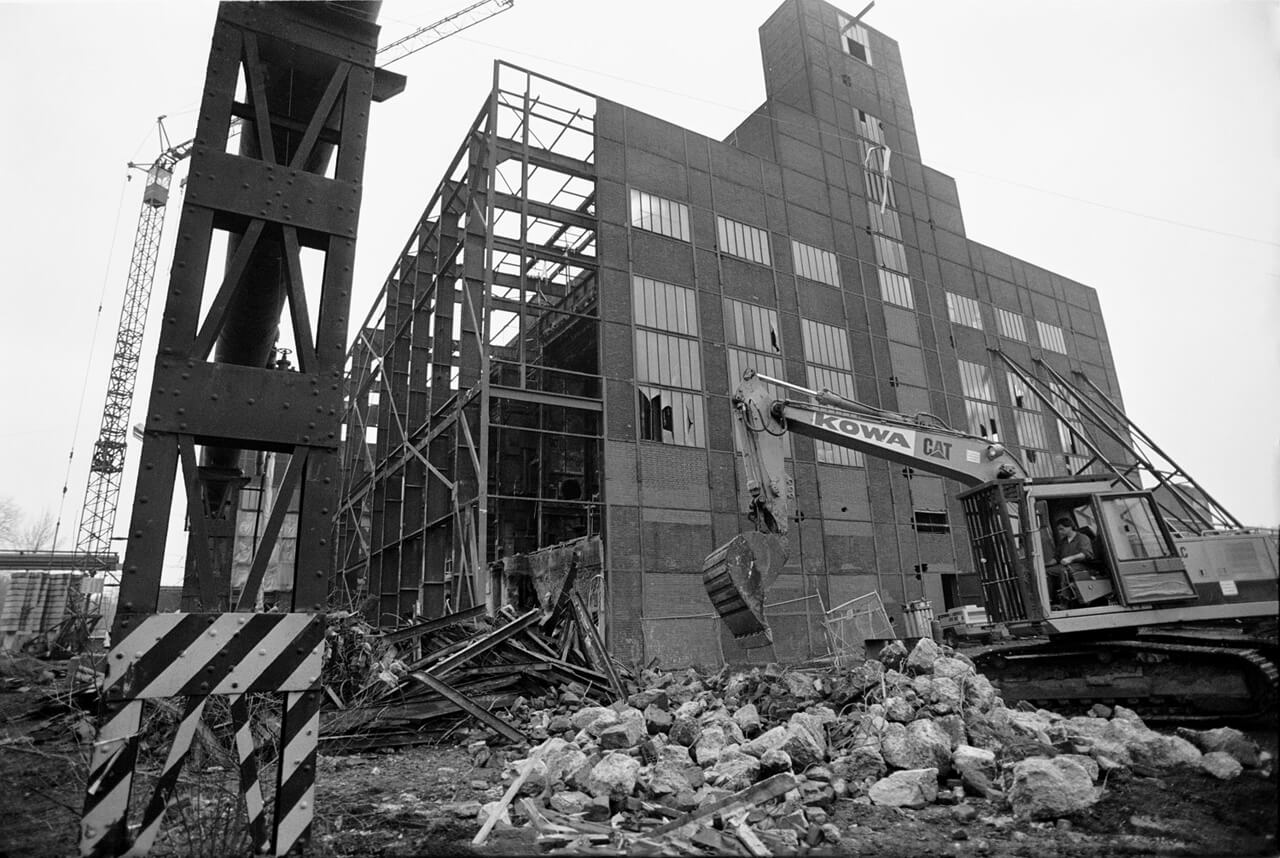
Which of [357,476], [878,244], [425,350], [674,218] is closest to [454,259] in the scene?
[425,350]

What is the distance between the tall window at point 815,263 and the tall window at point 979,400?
780 cm

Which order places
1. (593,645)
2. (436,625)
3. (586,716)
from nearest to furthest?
(586,716) → (593,645) → (436,625)

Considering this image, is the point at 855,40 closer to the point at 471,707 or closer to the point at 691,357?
the point at 691,357

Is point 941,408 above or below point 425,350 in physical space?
below

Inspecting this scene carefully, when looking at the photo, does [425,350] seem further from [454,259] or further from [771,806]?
[771,806]

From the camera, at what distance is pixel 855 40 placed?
32.3 metres

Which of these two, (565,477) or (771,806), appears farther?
(565,477)

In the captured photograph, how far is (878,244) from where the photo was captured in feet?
97.3

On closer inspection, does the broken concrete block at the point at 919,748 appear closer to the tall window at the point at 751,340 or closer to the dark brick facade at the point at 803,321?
the dark brick facade at the point at 803,321

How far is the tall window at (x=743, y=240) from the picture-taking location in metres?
25.0

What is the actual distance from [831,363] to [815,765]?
2098cm

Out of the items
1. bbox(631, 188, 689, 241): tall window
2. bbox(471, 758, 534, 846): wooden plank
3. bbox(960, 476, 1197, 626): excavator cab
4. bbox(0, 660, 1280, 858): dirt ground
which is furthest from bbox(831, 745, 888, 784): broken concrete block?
bbox(631, 188, 689, 241): tall window

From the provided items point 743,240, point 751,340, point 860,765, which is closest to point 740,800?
point 860,765

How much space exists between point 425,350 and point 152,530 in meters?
23.6
